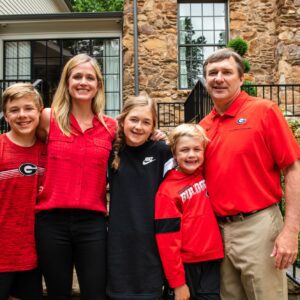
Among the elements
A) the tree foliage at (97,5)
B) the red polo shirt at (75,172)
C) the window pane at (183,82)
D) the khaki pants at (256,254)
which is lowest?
the khaki pants at (256,254)

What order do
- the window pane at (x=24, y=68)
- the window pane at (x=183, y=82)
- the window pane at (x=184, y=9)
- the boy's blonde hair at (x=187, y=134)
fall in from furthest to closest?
the window pane at (x=24, y=68)
the window pane at (x=184, y=9)
the window pane at (x=183, y=82)
the boy's blonde hair at (x=187, y=134)

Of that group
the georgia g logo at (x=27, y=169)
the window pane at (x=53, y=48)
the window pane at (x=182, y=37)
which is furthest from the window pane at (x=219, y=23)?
the georgia g logo at (x=27, y=169)

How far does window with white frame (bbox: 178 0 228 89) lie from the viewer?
1016cm

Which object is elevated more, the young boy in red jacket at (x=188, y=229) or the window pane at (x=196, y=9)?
the window pane at (x=196, y=9)

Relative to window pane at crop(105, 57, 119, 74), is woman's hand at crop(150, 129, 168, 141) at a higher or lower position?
lower

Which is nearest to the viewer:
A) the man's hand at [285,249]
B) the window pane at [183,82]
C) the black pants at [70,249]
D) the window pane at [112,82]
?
the man's hand at [285,249]

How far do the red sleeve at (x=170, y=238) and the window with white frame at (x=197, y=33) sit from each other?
824 cm

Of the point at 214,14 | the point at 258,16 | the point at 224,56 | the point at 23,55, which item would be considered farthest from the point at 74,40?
the point at 224,56

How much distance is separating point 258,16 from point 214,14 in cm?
112

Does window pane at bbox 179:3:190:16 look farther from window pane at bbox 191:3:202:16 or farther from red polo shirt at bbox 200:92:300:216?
red polo shirt at bbox 200:92:300:216

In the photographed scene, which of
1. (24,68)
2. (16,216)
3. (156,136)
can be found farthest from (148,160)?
(24,68)

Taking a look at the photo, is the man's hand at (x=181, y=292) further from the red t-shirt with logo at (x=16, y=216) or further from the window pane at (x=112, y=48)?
the window pane at (x=112, y=48)

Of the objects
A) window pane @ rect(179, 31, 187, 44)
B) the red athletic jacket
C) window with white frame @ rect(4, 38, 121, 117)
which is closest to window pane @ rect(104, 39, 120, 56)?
window with white frame @ rect(4, 38, 121, 117)

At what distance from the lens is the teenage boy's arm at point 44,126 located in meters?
2.37
